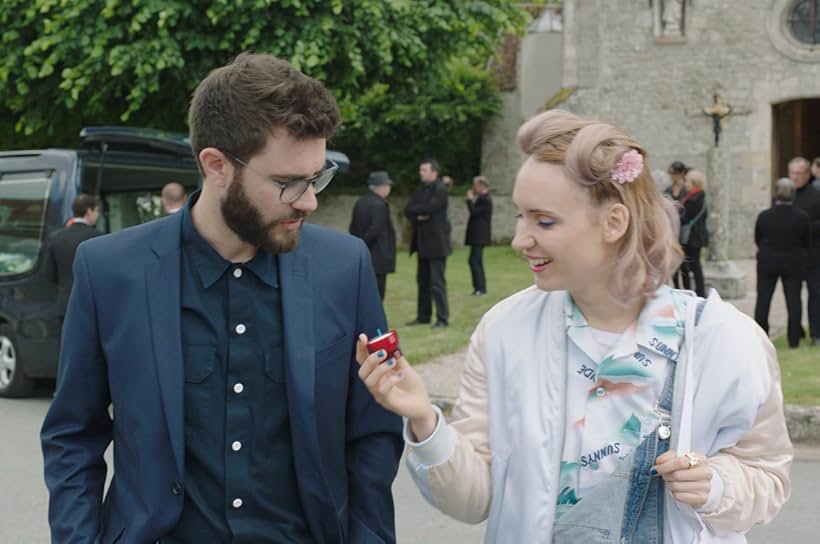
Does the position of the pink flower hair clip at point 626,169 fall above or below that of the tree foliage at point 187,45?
below

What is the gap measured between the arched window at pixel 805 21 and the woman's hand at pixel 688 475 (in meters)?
24.1

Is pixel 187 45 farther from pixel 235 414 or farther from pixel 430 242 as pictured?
pixel 235 414

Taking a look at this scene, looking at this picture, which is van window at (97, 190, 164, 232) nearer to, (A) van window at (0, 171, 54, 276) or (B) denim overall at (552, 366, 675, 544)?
(A) van window at (0, 171, 54, 276)

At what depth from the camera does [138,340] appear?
107 inches

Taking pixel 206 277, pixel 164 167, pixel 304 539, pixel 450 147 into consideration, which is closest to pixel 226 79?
pixel 206 277

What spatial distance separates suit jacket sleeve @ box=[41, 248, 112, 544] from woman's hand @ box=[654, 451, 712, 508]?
124 centimetres

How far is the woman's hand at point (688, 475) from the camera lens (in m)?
2.47

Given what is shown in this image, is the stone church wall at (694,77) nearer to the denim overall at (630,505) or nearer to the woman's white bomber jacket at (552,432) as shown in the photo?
the woman's white bomber jacket at (552,432)

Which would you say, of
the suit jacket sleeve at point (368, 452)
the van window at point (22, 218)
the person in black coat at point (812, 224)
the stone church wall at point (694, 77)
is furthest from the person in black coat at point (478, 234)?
the suit jacket sleeve at point (368, 452)

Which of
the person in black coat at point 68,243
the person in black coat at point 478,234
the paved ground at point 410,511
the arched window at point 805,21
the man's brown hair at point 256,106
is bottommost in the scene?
the paved ground at point 410,511

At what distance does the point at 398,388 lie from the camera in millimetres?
2598

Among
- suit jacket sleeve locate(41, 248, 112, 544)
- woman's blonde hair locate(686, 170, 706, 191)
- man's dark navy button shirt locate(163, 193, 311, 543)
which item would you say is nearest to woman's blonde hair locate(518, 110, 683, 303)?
man's dark navy button shirt locate(163, 193, 311, 543)

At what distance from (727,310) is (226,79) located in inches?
47.1

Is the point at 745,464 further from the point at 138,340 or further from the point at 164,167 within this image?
the point at 164,167
